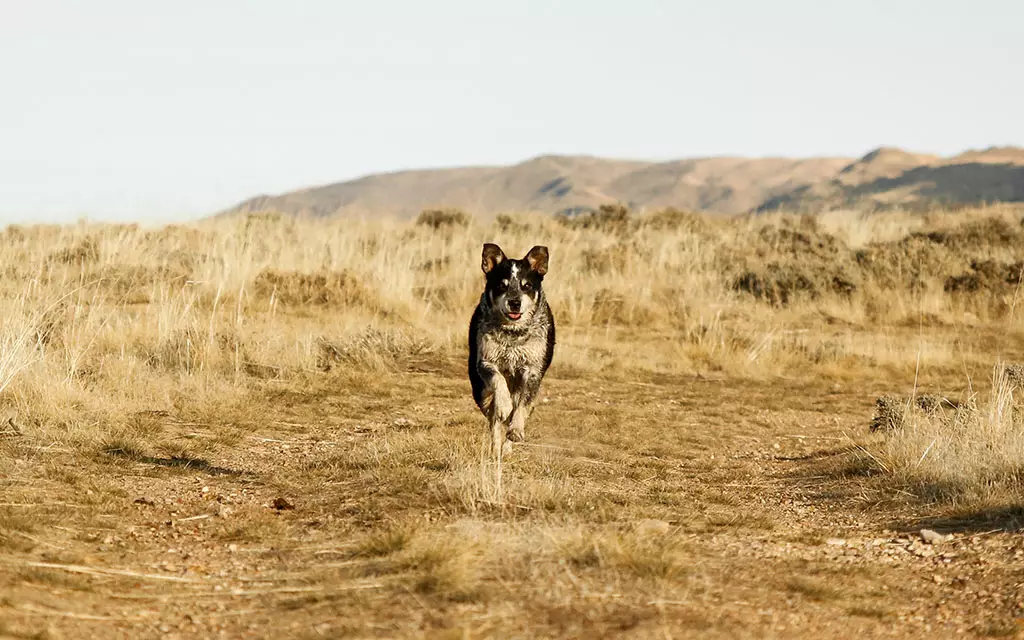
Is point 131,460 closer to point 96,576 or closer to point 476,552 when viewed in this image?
point 96,576

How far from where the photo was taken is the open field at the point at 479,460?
488cm

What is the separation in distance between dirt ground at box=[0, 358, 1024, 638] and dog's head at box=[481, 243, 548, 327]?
1068mm

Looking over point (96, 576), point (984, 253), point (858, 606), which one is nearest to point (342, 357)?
point (96, 576)

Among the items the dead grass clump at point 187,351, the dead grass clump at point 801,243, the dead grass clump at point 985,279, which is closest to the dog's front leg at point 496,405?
the dead grass clump at point 187,351

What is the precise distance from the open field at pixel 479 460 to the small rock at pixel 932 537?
142mm

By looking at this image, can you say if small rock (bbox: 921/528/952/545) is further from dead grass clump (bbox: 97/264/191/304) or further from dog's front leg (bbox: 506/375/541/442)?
dead grass clump (bbox: 97/264/191/304)

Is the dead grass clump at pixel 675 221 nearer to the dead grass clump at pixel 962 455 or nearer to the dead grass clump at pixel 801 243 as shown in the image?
the dead grass clump at pixel 801 243

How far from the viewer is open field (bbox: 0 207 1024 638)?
192 inches

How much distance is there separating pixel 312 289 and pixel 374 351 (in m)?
4.62

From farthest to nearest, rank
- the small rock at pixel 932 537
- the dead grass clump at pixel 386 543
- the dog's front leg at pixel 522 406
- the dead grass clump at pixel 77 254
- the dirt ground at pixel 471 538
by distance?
the dead grass clump at pixel 77 254, the dog's front leg at pixel 522 406, the small rock at pixel 932 537, the dead grass clump at pixel 386 543, the dirt ground at pixel 471 538

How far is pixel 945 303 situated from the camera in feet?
60.8

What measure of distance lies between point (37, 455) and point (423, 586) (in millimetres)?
4305

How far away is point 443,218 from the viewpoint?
95.2 ft

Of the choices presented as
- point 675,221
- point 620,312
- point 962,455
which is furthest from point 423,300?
point 675,221
